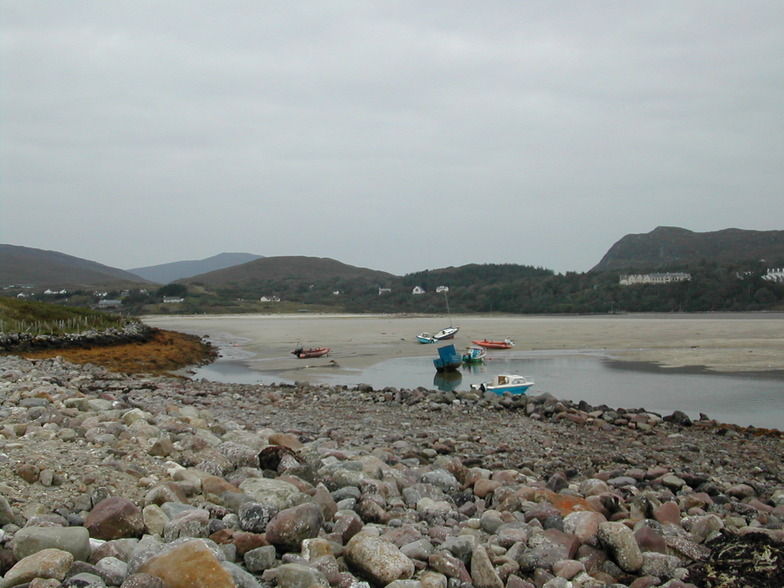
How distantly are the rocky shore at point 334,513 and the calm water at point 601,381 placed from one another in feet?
32.9

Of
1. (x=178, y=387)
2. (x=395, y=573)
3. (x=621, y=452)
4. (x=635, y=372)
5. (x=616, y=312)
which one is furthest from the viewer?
(x=616, y=312)

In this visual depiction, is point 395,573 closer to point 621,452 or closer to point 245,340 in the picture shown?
point 621,452

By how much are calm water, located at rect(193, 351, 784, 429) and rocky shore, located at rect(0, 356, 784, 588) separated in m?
10.0

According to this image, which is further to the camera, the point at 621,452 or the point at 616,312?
the point at 616,312

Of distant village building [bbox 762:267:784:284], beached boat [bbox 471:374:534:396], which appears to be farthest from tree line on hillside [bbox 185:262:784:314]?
beached boat [bbox 471:374:534:396]

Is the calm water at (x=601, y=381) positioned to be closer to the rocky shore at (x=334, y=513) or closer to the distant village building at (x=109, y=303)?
the rocky shore at (x=334, y=513)

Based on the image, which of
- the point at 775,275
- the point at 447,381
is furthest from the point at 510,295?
the point at 447,381

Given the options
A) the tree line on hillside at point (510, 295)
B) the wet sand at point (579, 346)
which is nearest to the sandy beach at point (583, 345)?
the wet sand at point (579, 346)

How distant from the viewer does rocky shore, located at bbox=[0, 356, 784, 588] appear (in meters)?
4.47

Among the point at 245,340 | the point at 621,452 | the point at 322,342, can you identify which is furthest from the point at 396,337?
the point at 621,452

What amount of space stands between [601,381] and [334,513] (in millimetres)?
24551

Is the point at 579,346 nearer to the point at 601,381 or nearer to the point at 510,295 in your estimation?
the point at 601,381

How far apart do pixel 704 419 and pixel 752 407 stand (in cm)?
490

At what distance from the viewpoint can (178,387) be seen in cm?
2075
